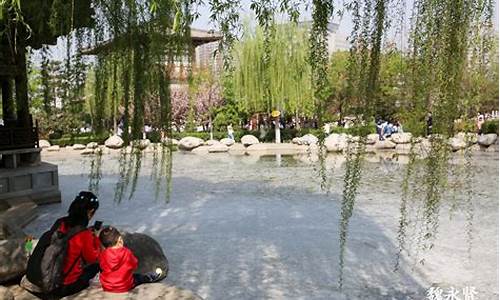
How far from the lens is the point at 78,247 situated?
3.09 meters

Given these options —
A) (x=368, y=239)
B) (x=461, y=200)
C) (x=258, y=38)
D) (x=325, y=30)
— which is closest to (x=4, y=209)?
(x=368, y=239)

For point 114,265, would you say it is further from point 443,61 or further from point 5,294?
point 443,61

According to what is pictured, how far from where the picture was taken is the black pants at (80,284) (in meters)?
3.05

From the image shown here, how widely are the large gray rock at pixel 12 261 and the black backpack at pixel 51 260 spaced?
1.64ft

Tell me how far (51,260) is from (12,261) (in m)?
0.69

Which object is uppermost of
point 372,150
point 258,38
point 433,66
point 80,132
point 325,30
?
point 258,38

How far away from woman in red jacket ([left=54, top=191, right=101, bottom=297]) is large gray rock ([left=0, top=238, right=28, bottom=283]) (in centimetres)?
56

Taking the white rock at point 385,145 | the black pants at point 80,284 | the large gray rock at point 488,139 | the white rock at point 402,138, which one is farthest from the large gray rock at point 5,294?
the white rock at point 385,145

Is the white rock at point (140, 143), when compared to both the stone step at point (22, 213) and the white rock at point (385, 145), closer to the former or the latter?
the stone step at point (22, 213)

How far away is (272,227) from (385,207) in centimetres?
217

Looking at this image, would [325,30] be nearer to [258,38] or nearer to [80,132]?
[80,132]

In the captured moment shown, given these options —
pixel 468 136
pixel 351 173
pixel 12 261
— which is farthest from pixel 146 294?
pixel 468 136

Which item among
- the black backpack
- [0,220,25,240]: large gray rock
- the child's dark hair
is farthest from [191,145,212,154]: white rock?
the black backpack

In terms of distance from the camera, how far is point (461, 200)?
834cm
